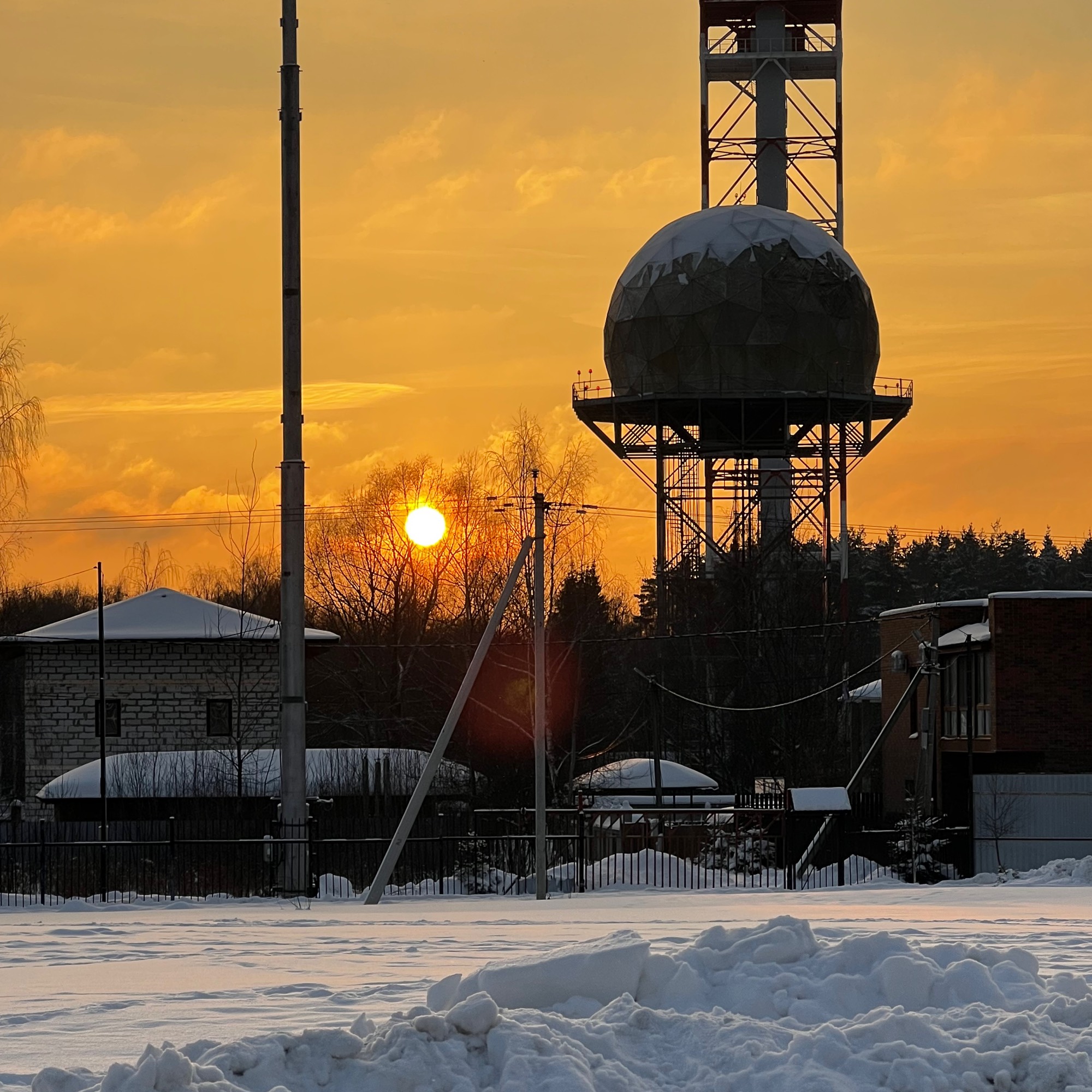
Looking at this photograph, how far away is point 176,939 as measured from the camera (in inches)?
623

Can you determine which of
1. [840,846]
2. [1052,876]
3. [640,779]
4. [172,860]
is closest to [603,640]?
[640,779]

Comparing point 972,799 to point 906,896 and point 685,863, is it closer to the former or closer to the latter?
point 685,863

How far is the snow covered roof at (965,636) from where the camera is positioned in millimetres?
37438

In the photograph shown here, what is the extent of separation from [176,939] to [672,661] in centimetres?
3676

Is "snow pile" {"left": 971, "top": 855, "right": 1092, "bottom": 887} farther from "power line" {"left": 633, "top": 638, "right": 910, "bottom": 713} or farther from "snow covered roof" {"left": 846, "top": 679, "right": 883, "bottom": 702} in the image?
"snow covered roof" {"left": 846, "top": 679, "right": 883, "bottom": 702}

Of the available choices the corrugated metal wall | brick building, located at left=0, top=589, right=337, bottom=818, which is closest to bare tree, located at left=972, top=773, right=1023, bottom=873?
the corrugated metal wall

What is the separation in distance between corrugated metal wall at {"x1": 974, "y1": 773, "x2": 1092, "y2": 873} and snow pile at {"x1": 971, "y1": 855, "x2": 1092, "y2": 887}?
432 cm

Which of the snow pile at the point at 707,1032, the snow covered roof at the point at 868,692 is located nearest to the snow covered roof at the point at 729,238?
the snow covered roof at the point at 868,692

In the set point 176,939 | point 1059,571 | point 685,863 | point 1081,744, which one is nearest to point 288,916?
point 176,939

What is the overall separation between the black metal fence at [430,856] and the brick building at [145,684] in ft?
27.2

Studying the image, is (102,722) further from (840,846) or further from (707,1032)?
(707,1032)

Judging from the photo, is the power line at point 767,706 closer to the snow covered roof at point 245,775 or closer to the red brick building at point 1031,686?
the red brick building at point 1031,686

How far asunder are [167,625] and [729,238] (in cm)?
1945

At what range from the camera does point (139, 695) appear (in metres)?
40.9
